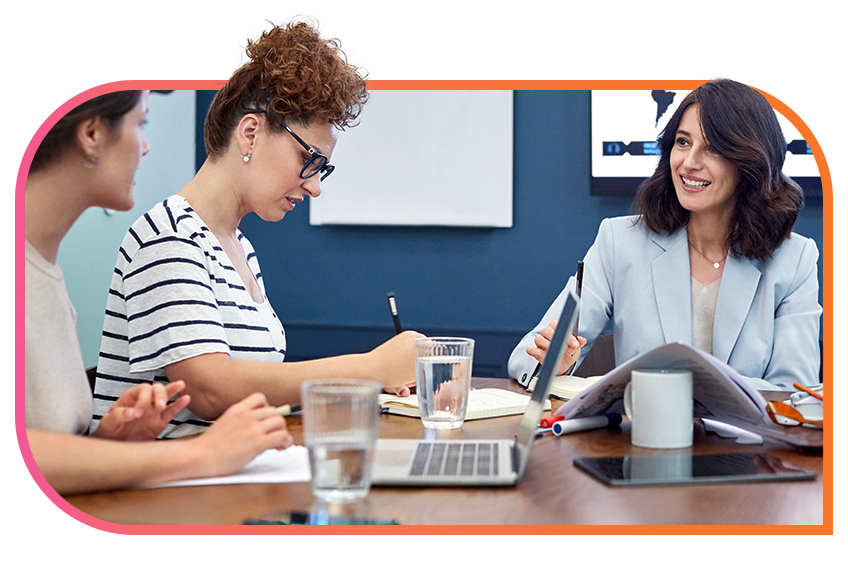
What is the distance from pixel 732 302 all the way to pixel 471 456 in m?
1.02

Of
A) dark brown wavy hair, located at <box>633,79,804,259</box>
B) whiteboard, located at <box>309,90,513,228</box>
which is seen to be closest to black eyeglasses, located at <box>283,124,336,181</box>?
dark brown wavy hair, located at <box>633,79,804,259</box>

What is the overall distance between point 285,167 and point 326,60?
200 mm

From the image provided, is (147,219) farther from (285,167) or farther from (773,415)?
(773,415)

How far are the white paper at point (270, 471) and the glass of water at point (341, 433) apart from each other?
0.03 meters

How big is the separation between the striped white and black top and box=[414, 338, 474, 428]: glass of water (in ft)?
0.95

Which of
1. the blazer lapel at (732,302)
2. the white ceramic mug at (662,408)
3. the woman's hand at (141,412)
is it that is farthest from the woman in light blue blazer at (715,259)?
the woman's hand at (141,412)

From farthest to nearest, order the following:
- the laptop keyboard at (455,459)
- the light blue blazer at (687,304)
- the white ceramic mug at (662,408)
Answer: the light blue blazer at (687,304) < the white ceramic mug at (662,408) < the laptop keyboard at (455,459)

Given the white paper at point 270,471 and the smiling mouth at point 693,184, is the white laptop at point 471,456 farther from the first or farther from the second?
the smiling mouth at point 693,184

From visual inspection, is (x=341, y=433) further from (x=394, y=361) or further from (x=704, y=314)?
(x=704, y=314)

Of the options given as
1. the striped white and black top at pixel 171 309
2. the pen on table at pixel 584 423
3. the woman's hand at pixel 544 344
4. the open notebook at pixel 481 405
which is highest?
the striped white and black top at pixel 171 309

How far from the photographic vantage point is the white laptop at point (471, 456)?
784 mm

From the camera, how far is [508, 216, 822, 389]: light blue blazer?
5.22 feet

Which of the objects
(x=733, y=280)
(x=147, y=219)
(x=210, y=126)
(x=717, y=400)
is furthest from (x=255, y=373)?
(x=733, y=280)

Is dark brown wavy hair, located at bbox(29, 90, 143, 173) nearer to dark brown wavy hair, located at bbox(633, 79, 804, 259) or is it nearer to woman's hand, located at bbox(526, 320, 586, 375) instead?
woman's hand, located at bbox(526, 320, 586, 375)
